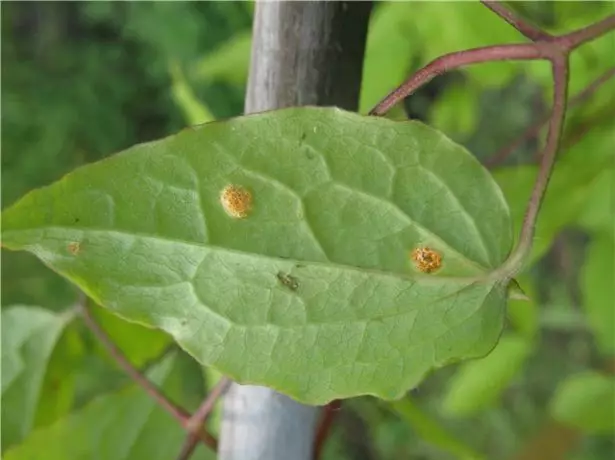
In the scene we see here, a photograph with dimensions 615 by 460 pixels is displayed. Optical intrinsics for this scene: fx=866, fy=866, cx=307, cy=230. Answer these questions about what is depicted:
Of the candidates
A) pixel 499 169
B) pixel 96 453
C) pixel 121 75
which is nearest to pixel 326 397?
pixel 96 453

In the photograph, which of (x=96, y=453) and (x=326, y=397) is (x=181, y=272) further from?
(x=96, y=453)

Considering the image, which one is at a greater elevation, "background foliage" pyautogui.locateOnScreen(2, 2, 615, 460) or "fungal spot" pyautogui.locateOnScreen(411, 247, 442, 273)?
"fungal spot" pyautogui.locateOnScreen(411, 247, 442, 273)

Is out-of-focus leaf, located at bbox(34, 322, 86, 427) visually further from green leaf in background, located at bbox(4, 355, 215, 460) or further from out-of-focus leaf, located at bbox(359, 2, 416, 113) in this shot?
out-of-focus leaf, located at bbox(359, 2, 416, 113)

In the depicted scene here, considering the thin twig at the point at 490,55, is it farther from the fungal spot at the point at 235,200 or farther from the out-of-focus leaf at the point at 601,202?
the out-of-focus leaf at the point at 601,202

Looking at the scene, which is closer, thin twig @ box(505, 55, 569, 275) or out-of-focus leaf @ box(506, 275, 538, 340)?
thin twig @ box(505, 55, 569, 275)

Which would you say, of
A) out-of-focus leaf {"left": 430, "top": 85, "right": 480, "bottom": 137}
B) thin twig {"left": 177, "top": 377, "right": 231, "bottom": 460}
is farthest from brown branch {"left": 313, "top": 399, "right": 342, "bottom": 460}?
out-of-focus leaf {"left": 430, "top": 85, "right": 480, "bottom": 137}
